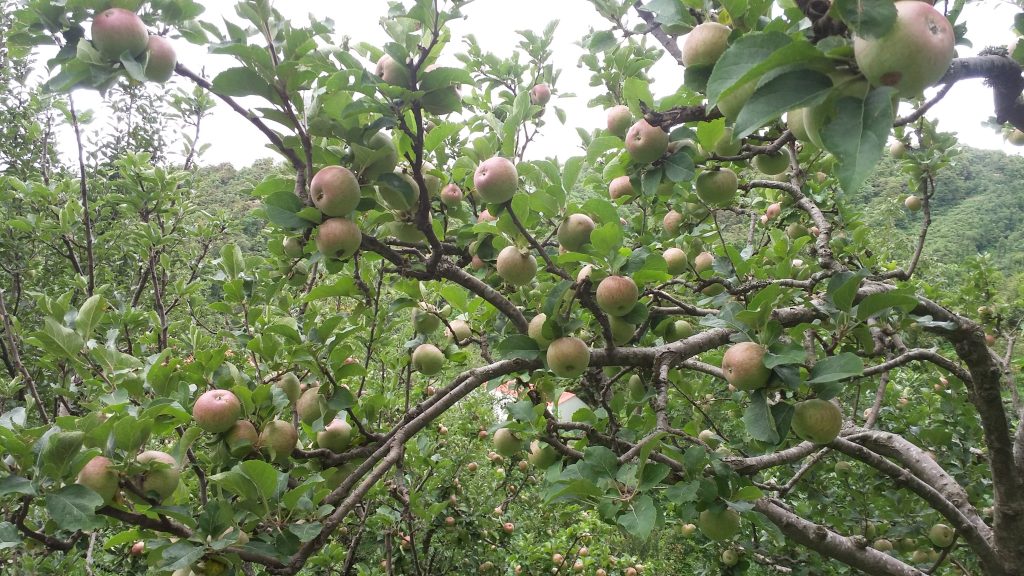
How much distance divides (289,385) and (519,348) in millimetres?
866

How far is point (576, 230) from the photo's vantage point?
191cm

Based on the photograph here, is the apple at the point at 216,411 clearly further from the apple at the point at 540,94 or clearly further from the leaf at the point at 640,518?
the apple at the point at 540,94

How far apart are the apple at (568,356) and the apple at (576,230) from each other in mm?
364

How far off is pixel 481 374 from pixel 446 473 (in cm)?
260

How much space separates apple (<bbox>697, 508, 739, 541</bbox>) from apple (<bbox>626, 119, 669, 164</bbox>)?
108 centimetres

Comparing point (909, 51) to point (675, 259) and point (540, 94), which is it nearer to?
point (675, 259)

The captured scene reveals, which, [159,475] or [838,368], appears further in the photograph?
[159,475]

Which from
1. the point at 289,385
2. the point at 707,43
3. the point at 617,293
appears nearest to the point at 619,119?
the point at 617,293

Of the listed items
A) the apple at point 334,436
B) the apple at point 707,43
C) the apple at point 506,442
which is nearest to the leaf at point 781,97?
the apple at point 707,43

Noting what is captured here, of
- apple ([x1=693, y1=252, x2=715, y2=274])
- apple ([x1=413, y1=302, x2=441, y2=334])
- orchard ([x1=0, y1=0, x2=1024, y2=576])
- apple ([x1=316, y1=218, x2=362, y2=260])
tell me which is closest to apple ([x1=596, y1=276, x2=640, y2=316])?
orchard ([x1=0, y1=0, x2=1024, y2=576])

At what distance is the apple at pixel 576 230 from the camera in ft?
6.26

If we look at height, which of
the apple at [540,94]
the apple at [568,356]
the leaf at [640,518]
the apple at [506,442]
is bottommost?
the leaf at [640,518]

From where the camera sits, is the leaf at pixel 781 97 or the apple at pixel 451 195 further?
the apple at pixel 451 195

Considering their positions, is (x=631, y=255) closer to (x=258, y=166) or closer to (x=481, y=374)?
(x=481, y=374)
